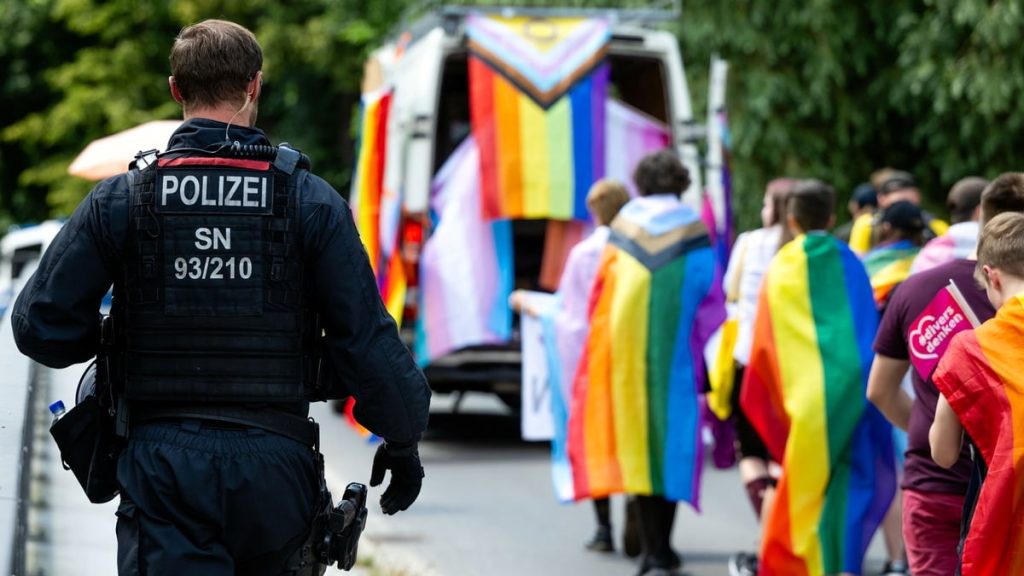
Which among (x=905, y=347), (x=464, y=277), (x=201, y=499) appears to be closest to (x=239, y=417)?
(x=201, y=499)

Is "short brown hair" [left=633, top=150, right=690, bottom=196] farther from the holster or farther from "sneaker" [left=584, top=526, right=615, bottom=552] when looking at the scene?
the holster

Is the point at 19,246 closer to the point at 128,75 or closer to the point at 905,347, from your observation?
the point at 905,347

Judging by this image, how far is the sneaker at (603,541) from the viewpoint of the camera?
26.5 ft

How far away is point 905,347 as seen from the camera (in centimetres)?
505

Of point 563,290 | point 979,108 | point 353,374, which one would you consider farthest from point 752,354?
point 979,108

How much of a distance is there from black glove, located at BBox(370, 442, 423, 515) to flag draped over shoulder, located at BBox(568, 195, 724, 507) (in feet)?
11.5

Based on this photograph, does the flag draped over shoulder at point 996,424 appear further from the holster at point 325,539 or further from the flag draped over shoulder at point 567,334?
the flag draped over shoulder at point 567,334

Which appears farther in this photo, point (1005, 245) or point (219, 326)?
point (1005, 245)

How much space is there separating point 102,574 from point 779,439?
265cm

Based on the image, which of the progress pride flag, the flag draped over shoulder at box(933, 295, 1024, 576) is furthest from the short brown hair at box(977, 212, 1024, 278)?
the progress pride flag

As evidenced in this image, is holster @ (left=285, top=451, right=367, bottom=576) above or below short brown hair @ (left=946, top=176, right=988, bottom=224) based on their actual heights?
below

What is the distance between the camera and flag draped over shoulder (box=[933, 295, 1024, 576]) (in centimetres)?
392

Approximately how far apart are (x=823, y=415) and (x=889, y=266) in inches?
32.4

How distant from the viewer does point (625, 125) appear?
11.5 metres
